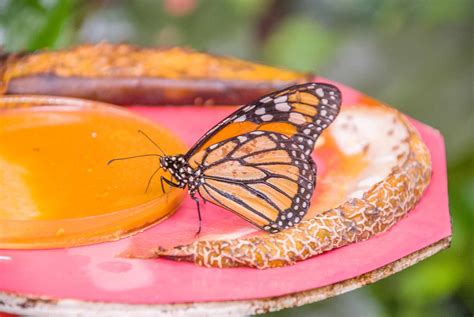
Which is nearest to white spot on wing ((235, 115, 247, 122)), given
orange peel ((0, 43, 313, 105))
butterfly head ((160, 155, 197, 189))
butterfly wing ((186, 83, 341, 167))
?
butterfly wing ((186, 83, 341, 167))

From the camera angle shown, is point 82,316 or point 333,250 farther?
point 333,250

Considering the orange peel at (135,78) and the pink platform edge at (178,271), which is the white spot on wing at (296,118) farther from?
the orange peel at (135,78)

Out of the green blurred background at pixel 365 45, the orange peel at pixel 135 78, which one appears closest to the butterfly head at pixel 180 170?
the orange peel at pixel 135 78

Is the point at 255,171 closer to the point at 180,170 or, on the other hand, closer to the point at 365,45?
the point at 180,170

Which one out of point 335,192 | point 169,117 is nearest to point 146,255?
point 335,192

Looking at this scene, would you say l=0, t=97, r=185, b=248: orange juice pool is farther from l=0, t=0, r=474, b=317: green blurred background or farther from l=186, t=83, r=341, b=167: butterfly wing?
l=0, t=0, r=474, b=317: green blurred background

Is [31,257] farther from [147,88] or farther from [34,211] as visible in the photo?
[147,88]
